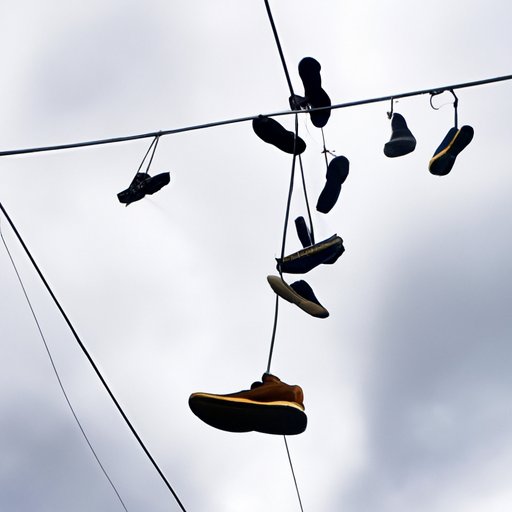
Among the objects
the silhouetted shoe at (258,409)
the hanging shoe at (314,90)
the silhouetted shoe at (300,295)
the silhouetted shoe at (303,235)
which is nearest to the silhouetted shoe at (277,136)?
the hanging shoe at (314,90)

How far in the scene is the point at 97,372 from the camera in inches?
177

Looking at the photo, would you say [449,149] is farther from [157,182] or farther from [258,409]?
[258,409]

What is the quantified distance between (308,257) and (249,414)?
792mm

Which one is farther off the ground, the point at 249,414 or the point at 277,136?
the point at 277,136

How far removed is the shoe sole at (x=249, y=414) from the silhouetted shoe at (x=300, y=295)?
51 cm

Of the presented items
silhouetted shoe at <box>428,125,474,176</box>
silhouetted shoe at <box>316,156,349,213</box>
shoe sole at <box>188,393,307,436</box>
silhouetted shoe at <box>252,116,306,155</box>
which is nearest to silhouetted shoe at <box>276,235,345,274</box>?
silhouetted shoe at <box>316,156,349,213</box>

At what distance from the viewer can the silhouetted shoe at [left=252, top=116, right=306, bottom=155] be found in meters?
4.14

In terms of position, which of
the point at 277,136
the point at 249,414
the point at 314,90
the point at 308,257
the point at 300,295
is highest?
the point at 314,90

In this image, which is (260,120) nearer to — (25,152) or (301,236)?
(301,236)

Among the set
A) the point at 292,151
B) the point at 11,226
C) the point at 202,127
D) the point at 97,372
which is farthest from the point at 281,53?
the point at 97,372

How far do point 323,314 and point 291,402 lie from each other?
1.70 ft

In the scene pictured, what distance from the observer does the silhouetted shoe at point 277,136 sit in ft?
13.6

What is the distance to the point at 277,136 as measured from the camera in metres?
4.25

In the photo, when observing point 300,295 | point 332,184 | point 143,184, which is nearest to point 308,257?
point 300,295
